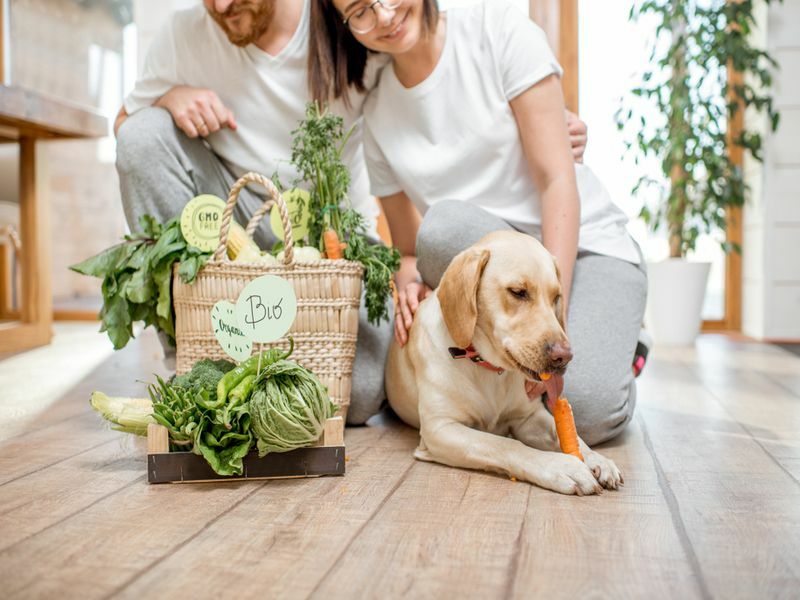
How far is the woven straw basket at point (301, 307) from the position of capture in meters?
1.70

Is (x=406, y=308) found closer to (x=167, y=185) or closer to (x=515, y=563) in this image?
(x=167, y=185)

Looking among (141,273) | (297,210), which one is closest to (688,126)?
(297,210)

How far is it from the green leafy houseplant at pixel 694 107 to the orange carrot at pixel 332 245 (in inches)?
103

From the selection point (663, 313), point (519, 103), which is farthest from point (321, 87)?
point (663, 313)

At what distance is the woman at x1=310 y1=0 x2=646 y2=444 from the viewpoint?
6.03 ft

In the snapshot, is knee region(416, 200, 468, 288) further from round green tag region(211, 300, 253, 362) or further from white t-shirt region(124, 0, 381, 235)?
round green tag region(211, 300, 253, 362)

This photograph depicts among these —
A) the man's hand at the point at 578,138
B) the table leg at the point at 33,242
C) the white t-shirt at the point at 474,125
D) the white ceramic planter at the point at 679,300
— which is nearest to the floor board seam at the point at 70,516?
the white t-shirt at the point at 474,125

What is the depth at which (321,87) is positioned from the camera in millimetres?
2008

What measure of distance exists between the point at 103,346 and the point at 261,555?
2.88 metres

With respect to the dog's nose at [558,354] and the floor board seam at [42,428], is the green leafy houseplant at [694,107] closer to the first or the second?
the dog's nose at [558,354]

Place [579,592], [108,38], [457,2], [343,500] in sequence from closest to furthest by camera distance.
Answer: [579,592] → [343,500] → [457,2] → [108,38]

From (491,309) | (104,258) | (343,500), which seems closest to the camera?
(343,500)

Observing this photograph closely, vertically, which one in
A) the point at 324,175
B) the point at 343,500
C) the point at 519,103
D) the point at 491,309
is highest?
the point at 519,103

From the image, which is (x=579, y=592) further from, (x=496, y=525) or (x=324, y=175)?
(x=324, y=175)
